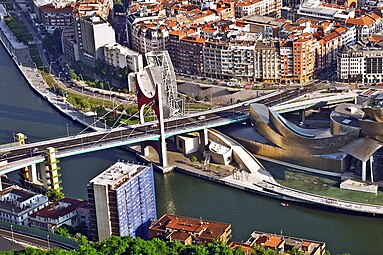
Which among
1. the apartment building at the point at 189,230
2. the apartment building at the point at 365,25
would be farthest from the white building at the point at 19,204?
the apartment building at the point at 365,25

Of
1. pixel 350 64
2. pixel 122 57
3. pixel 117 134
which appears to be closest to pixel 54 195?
pixel 117 134

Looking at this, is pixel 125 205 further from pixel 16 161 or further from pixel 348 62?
pixel 348 62

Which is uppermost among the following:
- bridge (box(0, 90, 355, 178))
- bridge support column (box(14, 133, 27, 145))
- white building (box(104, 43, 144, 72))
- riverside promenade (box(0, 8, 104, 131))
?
white building (box(104, 43, 144, 72))

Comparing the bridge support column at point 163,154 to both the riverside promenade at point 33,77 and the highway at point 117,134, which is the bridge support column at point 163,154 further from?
the riverside promenade at point 33,77

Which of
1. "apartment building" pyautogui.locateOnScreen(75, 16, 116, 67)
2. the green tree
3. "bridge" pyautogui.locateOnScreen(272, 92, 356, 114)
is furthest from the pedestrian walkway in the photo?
"apartment building" pyautogui.locateOnScreen(75, 16, 116, 67)

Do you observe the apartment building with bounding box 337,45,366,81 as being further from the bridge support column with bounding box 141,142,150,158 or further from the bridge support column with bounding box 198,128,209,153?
the bridge support column with bounding box 141,142,150,158

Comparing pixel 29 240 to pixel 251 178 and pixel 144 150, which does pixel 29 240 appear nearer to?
pixel 251 178
